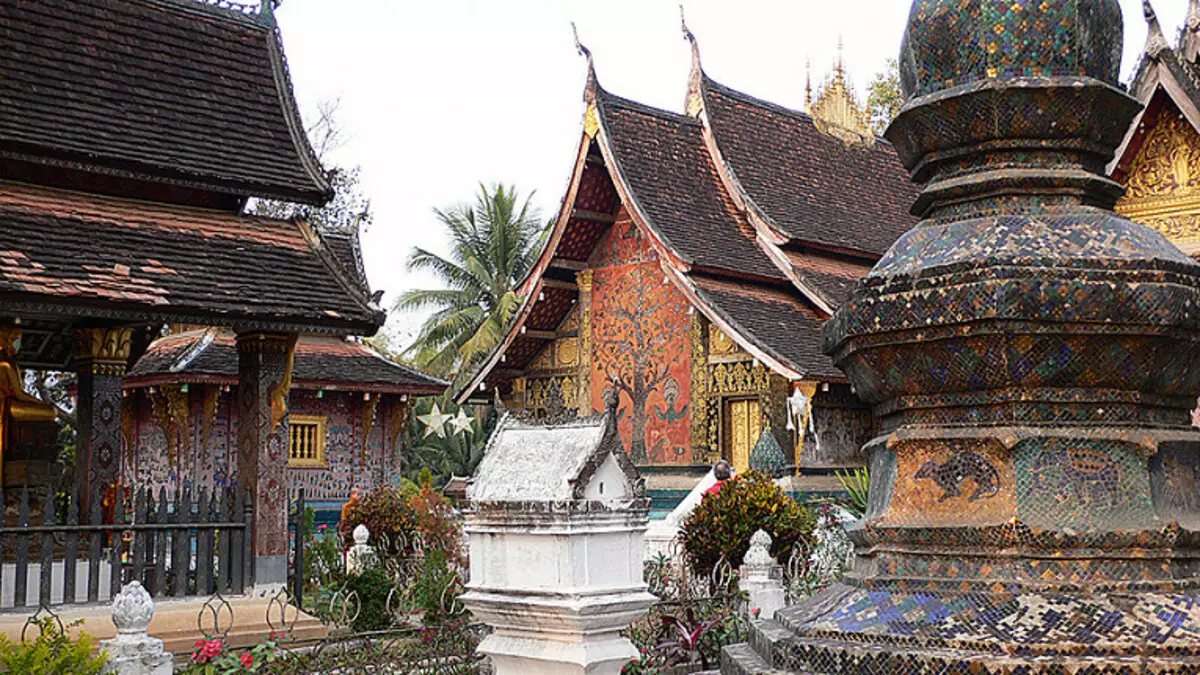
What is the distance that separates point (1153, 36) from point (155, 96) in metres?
9.90

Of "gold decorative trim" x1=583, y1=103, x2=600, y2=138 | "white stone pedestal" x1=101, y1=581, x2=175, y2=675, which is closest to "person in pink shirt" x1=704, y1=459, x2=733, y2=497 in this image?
"gold decorative trim" x1=583, y1=103, x2=600, y2=138

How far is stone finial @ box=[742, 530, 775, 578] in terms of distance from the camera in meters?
9.03

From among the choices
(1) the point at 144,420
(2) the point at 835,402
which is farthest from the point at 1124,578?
(1) the point at 144,420

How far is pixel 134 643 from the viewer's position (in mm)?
5590

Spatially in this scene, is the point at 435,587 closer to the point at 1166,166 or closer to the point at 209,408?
the point at 1166,166

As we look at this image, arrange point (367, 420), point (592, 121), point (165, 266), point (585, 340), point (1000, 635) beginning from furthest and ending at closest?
point (367, 420) → point (585, 340) → point (592, 121) → point (165, 266) → point (1000, 635)

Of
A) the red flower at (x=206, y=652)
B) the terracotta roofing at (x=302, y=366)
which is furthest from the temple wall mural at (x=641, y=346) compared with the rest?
the red flower at (x=206, y=652)

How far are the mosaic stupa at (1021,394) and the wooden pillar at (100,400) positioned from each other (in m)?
8.94

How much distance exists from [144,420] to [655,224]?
9.11m

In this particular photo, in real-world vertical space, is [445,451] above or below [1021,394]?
above

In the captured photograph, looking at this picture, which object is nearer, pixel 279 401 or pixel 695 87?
pixel 279 401

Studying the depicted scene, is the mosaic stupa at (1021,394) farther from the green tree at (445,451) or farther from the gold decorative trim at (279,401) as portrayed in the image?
the green tree at (445,451)

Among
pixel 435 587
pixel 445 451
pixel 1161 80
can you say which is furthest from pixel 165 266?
A: pixel 445 451

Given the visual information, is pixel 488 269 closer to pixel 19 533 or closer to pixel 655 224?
pixel 655 224
